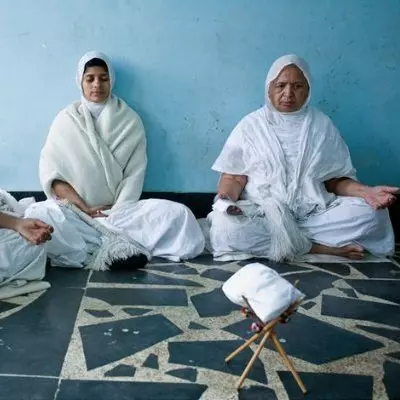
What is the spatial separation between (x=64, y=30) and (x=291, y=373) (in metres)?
2.71

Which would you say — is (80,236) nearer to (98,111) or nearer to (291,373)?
(98,111)

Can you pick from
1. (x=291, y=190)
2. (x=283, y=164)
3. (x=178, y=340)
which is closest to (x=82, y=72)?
(x=283, y=164)

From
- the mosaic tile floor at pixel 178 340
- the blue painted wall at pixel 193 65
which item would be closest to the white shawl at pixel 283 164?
the blue painted wall at pixel 193 65

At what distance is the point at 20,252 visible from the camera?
2.56m

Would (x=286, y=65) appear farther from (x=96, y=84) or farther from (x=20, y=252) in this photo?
(x=20, y=252)

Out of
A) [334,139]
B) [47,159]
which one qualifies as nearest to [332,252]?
[334,139]

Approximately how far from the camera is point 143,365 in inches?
72.1

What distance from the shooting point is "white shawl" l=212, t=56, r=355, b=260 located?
10.6ft

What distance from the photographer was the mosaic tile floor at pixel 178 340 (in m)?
1.71

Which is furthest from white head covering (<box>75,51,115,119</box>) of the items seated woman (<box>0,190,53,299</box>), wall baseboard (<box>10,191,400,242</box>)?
seated woman (<box>0,190,53,299</box>)

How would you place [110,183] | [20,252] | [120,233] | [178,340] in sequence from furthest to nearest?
1. [110,183]
2. [120,233]
3. [20,252]
4. [178,340]

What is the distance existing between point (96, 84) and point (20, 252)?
1.31m

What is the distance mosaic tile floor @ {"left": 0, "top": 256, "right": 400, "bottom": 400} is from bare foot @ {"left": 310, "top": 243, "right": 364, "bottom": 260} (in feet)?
1.33

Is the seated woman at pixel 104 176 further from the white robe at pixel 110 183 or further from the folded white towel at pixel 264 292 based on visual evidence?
the folded white towel at pixel 264 292
